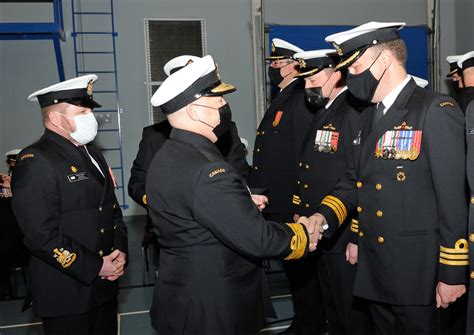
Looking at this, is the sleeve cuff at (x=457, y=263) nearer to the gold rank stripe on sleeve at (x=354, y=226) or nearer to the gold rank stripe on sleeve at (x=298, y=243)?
the gold rank stripe on sleeve at (x=298, y=243)

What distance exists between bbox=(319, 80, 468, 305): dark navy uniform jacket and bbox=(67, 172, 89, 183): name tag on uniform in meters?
1.35

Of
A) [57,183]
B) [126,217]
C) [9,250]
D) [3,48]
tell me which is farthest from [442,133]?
[3,48]

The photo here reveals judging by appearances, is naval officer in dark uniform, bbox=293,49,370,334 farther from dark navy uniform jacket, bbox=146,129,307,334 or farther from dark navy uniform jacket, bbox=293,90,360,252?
dark navy uniform jacket, bbox=146,129,307,334

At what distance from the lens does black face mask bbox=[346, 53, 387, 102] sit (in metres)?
2.22

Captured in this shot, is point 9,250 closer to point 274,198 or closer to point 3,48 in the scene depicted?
point 274,198

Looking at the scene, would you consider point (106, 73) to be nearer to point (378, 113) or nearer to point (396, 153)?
point (378, 113)

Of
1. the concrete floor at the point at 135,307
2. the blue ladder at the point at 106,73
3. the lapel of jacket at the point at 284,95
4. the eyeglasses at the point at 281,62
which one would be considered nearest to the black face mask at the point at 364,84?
the lapel of jacket at the point at 284,95

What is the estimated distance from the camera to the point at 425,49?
27.1ft

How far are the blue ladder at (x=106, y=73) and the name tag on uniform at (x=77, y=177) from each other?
5.68 metres

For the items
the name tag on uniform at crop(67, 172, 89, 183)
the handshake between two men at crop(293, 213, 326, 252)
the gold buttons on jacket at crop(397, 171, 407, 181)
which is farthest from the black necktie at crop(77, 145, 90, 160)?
the gold buttons on jacket at crop(397, 171, 407, 181)

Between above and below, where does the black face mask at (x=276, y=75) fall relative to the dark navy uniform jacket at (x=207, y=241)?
above

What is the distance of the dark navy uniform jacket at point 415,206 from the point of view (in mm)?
1968

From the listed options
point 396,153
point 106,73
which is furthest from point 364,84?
point 106,73

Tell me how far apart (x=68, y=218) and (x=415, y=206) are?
161cm
